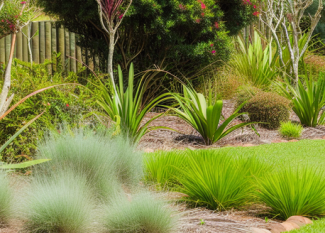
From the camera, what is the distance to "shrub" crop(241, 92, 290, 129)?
27.1 feet

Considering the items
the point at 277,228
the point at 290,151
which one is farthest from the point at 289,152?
the point at 277,228

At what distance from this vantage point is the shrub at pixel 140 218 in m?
2.78

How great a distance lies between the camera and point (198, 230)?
295 cm

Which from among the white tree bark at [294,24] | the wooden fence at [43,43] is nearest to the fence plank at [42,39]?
Result: the wooden fence at [43,43]

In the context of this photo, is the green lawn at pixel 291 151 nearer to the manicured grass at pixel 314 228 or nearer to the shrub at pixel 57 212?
the manicured grass at pixel 314 228

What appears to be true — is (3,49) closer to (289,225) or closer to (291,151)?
(291,151)

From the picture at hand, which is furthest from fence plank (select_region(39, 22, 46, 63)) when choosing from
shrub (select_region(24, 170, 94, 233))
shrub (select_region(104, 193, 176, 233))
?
shrub (select_region(104, 193, 176, 233))

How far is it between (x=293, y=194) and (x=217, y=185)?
1.77 feet

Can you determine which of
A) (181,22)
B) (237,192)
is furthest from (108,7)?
(237,192)

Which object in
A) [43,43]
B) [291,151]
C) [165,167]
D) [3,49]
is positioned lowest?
[291,151]

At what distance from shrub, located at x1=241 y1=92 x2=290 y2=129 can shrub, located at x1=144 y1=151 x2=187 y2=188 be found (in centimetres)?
431

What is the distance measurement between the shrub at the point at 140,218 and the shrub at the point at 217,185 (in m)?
0.61

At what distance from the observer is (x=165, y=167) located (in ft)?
13.1

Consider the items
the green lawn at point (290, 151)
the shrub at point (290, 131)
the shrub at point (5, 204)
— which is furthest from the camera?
the shrub at point (290, 131)
